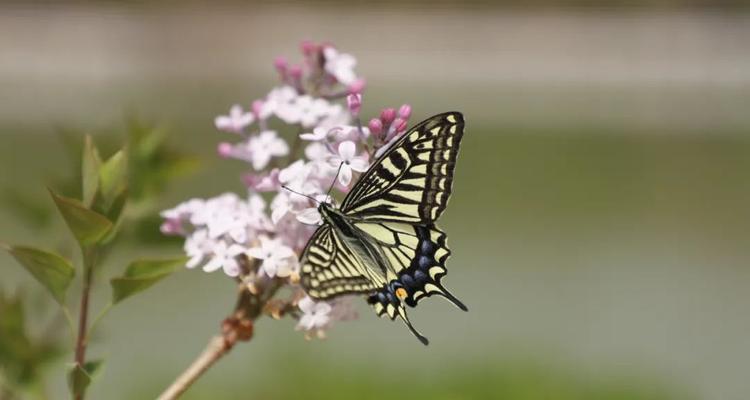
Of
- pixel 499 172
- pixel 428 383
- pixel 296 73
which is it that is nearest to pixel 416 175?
pixel 296 73

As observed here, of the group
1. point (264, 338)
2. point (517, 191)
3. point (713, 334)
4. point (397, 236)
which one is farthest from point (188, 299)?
point (397, 236)

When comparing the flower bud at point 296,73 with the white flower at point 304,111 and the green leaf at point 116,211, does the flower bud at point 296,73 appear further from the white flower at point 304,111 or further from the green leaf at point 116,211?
the green leaf at point 116,211

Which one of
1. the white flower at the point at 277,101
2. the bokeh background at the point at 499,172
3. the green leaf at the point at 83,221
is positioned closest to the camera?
the green leaf at the point at 83,221

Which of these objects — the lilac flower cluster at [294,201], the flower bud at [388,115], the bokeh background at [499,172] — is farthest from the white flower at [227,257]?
the bokeh background at [499,172]

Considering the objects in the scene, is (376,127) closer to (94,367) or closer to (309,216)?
(309,216)

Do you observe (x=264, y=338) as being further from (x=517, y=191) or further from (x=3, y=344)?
(x=3, y=344)

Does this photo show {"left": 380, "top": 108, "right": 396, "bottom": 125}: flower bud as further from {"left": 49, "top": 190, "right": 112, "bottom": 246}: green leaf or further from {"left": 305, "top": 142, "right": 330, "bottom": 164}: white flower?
{"left": 49, "top": 190, "right": 112, "bottom": 246}: green leaf

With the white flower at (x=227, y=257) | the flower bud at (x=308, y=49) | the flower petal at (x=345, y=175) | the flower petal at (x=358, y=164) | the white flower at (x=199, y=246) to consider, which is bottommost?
the white flower at (x=199, y=246)
